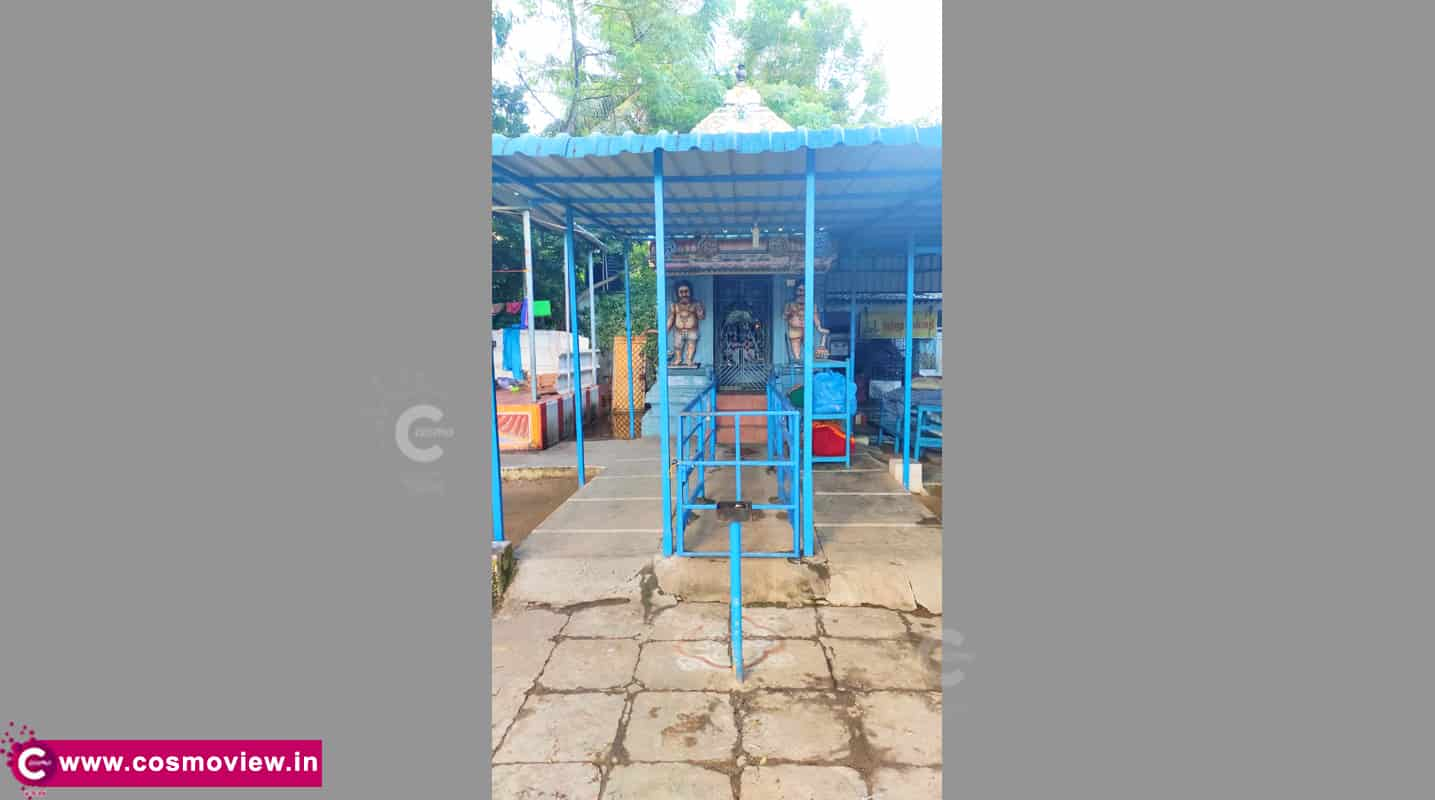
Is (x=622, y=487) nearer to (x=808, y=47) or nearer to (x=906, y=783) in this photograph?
(x=906, y=783)

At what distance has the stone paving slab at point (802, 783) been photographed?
2.50 metres

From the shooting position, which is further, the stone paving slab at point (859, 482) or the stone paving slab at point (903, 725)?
the stone paving slab at point (859, 482)

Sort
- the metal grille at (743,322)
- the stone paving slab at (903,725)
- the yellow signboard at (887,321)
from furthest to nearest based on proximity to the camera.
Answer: the metal grille at (743,322) → the yellow signboard at (887,321) → the stone paving slab at (903,725)

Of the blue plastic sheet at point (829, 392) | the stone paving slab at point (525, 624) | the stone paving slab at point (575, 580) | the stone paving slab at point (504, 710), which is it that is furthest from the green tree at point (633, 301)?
the stone paving slab at point (504, 710)

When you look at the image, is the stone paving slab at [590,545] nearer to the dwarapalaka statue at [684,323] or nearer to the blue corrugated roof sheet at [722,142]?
the blue corrugated roof sheet at [722,142]

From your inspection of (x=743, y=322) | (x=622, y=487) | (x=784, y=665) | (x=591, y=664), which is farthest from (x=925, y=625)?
(x=743, y=322)

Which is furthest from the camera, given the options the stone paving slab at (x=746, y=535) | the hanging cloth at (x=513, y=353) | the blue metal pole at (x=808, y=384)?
the hanging cloth at (x=513, y=353)

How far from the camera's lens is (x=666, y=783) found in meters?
2.57

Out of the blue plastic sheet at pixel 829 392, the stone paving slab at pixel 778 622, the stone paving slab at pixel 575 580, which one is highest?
the blue plastic sheet at pixel 829 392

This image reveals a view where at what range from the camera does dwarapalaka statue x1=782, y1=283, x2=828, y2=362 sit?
8781 mm

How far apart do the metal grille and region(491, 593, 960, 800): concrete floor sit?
6.35 metres

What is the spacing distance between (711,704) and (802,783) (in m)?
0.66

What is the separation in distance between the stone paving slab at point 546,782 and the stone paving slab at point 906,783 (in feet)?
3.90

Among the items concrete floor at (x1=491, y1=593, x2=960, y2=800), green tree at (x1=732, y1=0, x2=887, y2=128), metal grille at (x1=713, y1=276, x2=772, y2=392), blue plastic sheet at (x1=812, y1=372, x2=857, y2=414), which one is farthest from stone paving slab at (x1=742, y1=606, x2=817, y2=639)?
green tree at (x1=732, y1=0, x2=887, y2=128)
